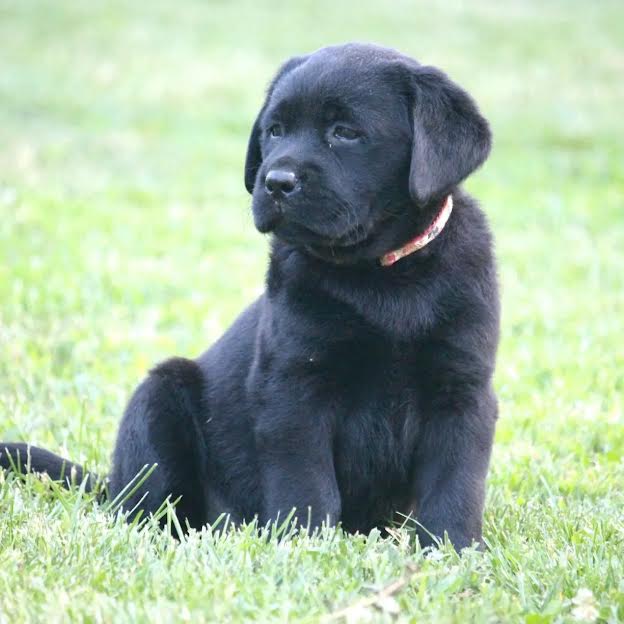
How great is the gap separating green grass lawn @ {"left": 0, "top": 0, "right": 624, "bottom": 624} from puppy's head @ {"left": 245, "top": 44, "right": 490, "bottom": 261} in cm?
47

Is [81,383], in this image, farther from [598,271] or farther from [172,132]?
[172,132]

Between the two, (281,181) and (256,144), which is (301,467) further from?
(256,144)

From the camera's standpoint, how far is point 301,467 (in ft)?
10.2

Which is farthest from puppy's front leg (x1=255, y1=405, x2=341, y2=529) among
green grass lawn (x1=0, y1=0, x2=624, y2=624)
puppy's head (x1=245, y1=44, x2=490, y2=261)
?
puppy's head (x1=245, y1=44, x2=490, y2=261)

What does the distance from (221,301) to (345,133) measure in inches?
145

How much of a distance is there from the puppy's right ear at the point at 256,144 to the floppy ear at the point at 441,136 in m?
0.52

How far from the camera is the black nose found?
317cm

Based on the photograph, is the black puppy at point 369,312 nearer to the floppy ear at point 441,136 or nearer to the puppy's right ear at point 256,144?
the floppy ear at point 441,136

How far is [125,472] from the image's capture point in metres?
3.52

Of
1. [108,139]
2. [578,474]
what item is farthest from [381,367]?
[108,139]

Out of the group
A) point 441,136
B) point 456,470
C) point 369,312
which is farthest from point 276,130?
point 456,470

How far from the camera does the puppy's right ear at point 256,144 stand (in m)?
3.71

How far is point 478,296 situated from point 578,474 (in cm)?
113

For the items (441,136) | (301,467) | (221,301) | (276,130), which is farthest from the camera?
(221,301)
